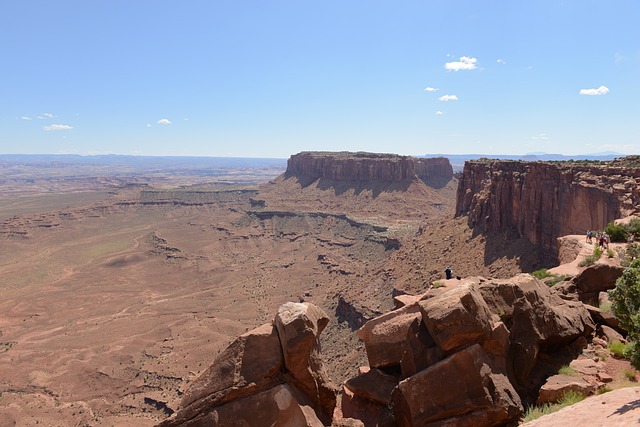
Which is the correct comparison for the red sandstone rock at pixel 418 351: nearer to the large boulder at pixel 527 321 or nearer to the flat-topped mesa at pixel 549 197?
the large boulder at pixel 527 321

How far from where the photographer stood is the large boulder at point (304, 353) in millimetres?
11727

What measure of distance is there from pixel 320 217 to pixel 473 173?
63.4m

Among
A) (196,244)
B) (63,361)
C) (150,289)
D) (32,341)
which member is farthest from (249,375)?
(196,244)

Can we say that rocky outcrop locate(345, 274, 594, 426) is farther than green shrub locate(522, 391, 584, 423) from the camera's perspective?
Yes

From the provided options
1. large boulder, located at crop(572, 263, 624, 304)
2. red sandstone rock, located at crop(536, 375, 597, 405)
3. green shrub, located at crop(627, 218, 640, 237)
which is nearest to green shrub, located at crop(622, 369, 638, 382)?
red sandstone rock, located at crop(536, 375, 597, 405)

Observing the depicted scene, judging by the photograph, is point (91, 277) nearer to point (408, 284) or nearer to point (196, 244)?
point (196, 244)

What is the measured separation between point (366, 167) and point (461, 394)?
5124 inches

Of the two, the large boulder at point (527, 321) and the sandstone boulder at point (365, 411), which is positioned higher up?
the large boulder at point (527, 321)

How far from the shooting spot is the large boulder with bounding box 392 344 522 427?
35.8ft

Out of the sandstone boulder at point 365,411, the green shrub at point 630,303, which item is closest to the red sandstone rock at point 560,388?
the green shrub at point 630,303

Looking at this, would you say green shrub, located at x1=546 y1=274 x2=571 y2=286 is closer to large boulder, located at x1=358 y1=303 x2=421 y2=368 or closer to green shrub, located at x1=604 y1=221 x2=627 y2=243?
large boulder, located at x1=358 y1=303 x2=421 y2=368

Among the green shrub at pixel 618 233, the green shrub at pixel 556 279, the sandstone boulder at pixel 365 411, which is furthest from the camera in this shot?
the green shrub at pixel 618 233

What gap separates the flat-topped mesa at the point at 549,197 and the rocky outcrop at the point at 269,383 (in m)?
34.1

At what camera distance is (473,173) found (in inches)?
2527
